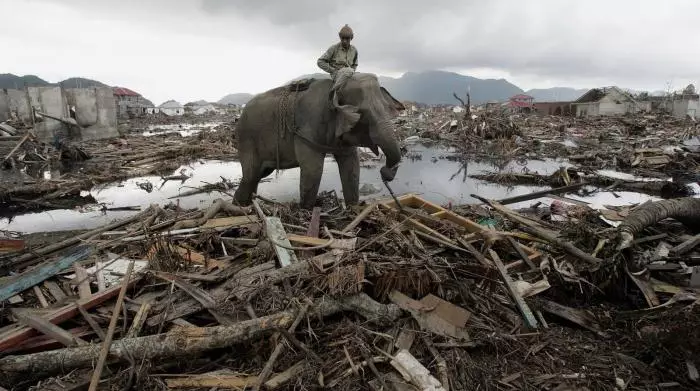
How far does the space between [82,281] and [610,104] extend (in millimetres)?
49058

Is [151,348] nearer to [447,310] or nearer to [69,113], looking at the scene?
[447,310]

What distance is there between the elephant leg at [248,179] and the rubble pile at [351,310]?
9.12ft

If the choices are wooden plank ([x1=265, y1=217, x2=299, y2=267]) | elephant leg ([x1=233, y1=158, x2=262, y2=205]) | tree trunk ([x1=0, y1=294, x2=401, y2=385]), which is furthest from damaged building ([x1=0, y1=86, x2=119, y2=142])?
tree trunk ([x1=0, y1=294, x2=401, y2=385])

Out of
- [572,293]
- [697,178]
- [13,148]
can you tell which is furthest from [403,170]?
[13,148]

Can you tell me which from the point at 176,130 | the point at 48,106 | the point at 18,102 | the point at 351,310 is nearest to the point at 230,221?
the point at 351,310

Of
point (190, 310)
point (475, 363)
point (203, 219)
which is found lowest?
point (475, 363)

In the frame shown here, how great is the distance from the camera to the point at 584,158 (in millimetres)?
15609

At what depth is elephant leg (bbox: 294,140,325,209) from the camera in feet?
21.9

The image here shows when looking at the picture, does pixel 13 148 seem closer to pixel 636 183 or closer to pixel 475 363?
pixel 475 363

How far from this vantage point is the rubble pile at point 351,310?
122 inches

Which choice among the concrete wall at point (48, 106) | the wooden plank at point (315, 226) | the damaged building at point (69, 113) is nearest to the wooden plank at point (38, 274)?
the wooden plank at point (315, 226)

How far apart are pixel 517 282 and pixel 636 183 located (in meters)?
9.07

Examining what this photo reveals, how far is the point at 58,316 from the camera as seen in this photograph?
3496 mm

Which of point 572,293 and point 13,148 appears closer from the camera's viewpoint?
point 572,293
